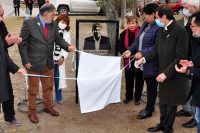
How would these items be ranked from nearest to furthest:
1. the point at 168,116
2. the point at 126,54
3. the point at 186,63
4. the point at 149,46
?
the point at 186,63 → the point at 168,116 → the point at 149,46 → the point at 126,54

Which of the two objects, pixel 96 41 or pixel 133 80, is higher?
pixel 96 41

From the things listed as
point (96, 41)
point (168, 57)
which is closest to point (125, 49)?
point (96, 41)

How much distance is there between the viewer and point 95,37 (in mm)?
6652

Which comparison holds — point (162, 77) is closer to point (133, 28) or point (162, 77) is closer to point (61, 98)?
point (133, 28)

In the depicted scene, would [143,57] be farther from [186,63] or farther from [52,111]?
[52,111]

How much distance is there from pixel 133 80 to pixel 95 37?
3.53 feet

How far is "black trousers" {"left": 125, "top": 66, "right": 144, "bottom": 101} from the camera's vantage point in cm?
672

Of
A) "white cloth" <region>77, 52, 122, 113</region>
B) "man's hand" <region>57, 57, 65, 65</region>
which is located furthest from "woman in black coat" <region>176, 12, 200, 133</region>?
"man's hand" <region>57, 57, 65, 65</region>

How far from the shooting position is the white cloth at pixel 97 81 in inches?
230

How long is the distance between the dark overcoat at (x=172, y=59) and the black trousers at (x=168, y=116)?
0.49ft

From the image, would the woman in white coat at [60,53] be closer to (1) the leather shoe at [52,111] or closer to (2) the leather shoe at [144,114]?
(1) the leather shoe at [52,111]

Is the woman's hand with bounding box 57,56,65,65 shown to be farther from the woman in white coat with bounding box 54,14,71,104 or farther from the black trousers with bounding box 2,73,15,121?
the black trousers with bounding box 2,73,15,121

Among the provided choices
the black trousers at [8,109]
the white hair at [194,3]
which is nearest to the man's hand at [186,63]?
the white hair at [194,3]

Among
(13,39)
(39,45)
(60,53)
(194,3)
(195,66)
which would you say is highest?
(194,3)
